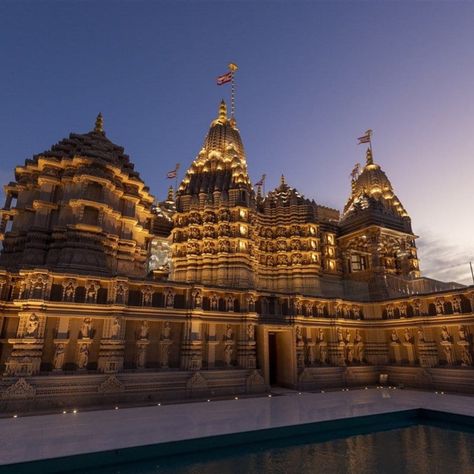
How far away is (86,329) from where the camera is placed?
658 inches

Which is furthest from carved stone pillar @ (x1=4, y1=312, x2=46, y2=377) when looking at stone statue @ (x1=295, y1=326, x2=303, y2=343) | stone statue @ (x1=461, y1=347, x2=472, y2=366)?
stone statue @ (x1=461, y1=347, x2=472, y2=366)

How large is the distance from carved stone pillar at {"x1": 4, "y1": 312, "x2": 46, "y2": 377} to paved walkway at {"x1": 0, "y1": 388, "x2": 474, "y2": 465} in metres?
2.29

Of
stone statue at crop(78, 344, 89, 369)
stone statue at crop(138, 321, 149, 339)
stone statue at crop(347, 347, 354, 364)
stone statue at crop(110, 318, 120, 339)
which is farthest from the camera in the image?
stone statue at crop(347, 347, 354, 364)

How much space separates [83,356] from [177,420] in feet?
21.6

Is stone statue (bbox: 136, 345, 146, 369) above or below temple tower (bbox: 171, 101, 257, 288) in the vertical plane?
below

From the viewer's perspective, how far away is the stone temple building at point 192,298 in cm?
1638

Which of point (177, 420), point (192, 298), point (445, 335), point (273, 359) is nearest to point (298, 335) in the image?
point (273, 359)

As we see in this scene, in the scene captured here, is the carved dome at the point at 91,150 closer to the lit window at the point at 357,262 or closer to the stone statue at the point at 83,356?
the stone statue at the point at 83,356

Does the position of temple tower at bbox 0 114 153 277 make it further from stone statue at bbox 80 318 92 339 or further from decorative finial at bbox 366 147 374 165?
decorative finial at bbox 366 147 374 165

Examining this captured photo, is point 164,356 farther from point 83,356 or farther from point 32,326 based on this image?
point 32,326

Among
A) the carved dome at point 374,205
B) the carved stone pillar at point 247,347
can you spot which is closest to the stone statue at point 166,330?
the carved stone pillar at point 247,347

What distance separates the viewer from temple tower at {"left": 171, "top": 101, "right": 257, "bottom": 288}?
2891cm

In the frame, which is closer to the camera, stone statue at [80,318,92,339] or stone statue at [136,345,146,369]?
stone statue at [80,318,92,339]

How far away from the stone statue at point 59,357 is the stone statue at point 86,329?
1.05 m
